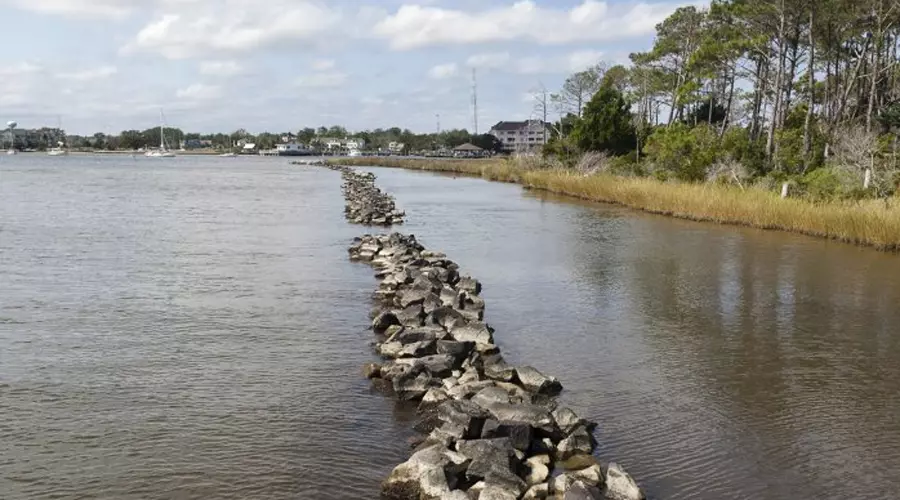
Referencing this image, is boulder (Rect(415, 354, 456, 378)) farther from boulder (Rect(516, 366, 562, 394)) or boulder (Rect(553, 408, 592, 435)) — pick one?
boulder (Rect(553, 408, 592, 435))

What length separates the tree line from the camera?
32.9m

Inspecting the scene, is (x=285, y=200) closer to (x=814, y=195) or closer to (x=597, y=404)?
(x=814, y=195)

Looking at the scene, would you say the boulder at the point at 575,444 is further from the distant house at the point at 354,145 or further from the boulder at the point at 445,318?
the distant house at the point at 354,145

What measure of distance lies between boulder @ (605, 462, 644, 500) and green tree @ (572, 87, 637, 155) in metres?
48.1

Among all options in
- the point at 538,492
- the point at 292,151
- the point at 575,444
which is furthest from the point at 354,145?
the point at 538,492

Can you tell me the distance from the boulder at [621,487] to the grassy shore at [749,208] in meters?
19.0

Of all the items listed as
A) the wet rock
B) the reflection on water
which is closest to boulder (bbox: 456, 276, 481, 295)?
the reflection on water

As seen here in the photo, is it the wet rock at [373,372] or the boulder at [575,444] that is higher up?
the wet rock at [373,372]

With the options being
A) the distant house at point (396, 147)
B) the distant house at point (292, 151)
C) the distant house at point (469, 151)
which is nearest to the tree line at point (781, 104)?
the distant house at point (469, 151)

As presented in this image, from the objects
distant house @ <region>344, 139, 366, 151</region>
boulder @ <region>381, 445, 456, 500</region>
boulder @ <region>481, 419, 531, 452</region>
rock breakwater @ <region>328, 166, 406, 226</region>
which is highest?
distant house @ <region>344, 139, 366, 151</region>

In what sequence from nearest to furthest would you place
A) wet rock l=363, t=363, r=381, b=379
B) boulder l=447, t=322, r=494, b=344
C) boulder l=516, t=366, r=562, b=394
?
boulder l=516, t=366, r=562, b=394, wet rock l=363, t=363, r=381, b=379, boulder l=447, t=322, r=494, b=344

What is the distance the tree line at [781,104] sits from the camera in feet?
108

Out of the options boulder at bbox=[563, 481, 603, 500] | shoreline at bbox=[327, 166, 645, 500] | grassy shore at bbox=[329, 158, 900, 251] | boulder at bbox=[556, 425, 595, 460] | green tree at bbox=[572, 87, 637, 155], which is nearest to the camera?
boulder at bbox=[563, 481, 603, 500]

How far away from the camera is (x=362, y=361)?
1084 centimetres
